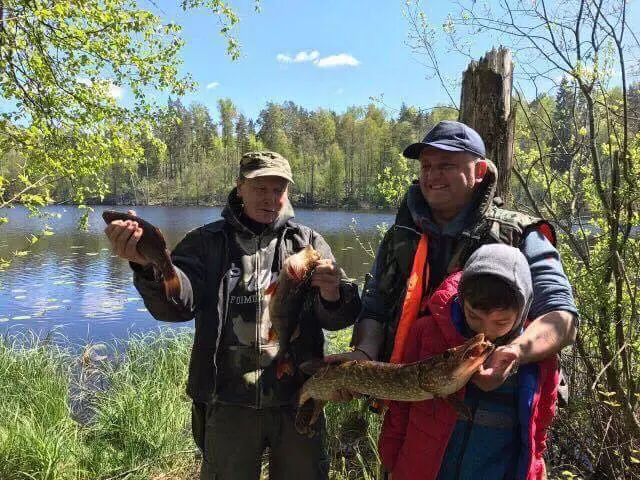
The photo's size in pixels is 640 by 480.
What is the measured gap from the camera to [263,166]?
2742 mm

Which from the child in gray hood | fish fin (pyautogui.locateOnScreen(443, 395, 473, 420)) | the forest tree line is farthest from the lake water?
the forest tree line

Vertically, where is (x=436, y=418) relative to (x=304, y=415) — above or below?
above

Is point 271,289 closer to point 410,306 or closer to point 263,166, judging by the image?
point 263,166

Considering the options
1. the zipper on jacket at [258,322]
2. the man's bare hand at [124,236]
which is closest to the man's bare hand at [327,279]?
the zipper on jacket at [258,322]

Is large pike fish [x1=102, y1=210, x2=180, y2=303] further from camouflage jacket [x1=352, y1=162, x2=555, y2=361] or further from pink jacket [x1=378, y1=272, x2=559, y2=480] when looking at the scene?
pink jacket [x1=378, y1=272, x2=559, y2=480]

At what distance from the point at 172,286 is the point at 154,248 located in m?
0.23

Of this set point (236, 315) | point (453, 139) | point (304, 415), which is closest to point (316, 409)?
point (304, 415)


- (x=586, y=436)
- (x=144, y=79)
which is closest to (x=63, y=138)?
(x=144, y=79)

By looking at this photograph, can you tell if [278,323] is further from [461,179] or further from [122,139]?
[122,139]

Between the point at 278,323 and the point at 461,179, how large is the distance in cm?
128

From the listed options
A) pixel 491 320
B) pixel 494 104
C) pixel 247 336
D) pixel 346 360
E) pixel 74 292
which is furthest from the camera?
pixel 74 292

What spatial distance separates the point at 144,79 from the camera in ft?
25.2

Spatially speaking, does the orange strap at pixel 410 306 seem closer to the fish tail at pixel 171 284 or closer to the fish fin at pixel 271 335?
the fish fin at pixel 271 335

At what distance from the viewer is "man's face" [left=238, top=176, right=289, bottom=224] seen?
2.76 meters
